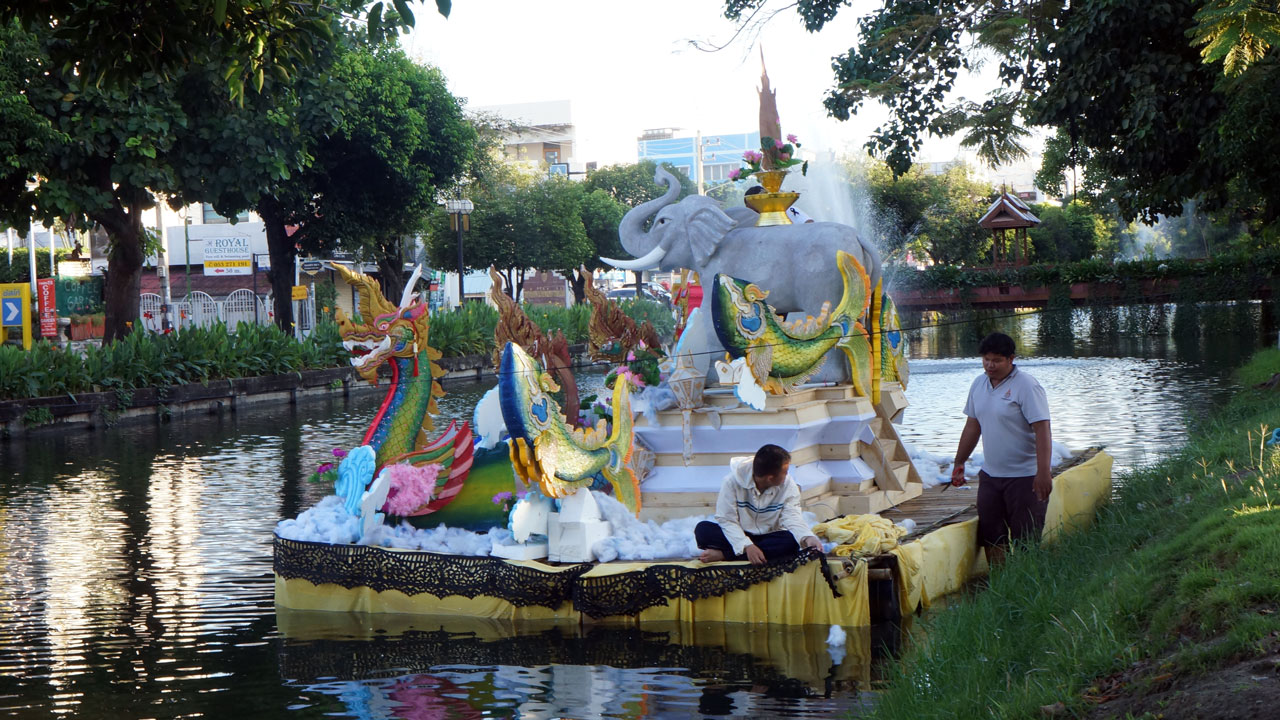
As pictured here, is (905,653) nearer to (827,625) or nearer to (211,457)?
(827,625)

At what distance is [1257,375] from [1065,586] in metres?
12.7

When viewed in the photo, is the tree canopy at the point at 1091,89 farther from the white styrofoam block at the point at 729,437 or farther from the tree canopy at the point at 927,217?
the tree canopy at the point at 927,217

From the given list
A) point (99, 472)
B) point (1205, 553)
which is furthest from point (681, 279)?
point (99, 472)

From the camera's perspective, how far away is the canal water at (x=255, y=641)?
20.1 feet

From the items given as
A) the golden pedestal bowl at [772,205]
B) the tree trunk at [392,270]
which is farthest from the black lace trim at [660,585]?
the tree trunk at [392,270]

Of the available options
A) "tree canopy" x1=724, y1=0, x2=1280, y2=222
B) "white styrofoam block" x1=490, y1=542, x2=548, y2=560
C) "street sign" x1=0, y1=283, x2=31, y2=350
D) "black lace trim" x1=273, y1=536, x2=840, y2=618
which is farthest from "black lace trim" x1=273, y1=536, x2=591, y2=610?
"street sign" x1=0, y1=283, x2=31, y2=350

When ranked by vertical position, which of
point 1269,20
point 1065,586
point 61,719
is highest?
point 1269,20

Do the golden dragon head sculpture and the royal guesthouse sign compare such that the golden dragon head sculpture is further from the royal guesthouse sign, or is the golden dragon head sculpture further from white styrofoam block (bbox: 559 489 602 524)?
the royal guesthouse sign

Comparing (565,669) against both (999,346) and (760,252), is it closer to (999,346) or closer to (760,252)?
(999,346)

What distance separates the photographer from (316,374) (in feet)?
81.2

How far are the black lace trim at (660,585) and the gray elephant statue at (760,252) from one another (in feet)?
8.43

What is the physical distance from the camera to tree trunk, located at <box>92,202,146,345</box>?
22.3 metres

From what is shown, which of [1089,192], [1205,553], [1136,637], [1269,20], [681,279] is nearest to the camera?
[1136,637]

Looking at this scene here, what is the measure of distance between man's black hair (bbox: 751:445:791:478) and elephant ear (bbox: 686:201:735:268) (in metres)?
3.05
